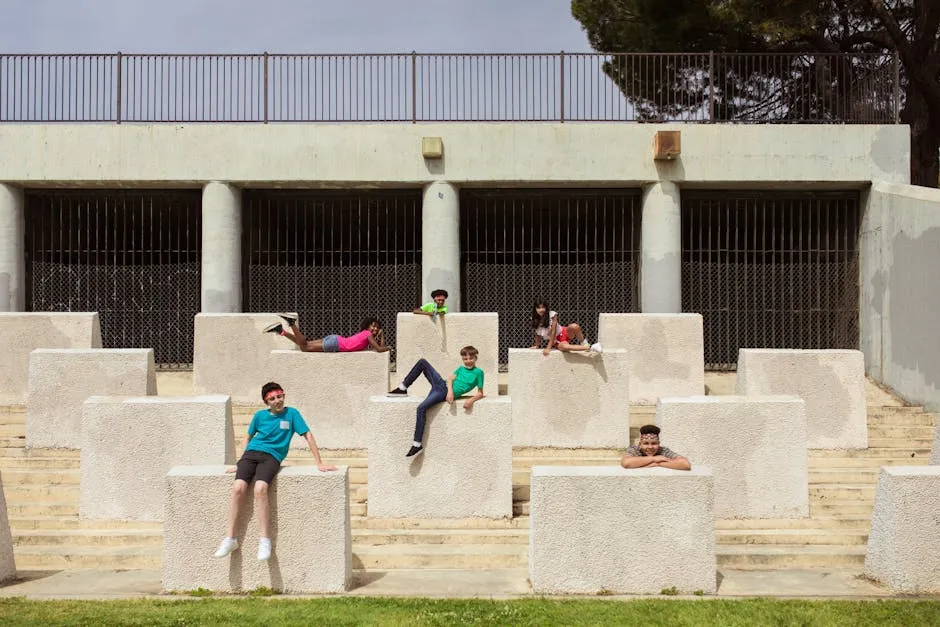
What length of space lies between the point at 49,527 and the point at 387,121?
27.0ft

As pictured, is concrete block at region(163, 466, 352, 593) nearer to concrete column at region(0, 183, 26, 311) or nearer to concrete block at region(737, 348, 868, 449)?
→ concrete block at region(737, 348, 868, 449)

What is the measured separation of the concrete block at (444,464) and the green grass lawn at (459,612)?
1.86 metres

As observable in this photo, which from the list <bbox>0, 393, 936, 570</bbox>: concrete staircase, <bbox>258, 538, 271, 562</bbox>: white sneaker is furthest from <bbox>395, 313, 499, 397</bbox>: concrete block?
<bbox>258, 538, 271, 562</bbox>: white sneaker

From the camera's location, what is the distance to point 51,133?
14.2 m

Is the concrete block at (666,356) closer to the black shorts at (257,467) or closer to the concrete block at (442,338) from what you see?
the concrete block at (442,338)

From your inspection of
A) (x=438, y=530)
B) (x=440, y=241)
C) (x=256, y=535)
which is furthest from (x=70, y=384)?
(x=440, y=241)

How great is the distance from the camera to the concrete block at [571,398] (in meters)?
9.59

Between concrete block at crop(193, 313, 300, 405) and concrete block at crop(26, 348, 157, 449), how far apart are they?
1350 millimetres

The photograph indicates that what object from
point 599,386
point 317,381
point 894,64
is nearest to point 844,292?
point 894,64

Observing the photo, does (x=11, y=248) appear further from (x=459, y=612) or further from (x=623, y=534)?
(x=623, y=534)

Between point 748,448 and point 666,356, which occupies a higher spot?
point 666,356

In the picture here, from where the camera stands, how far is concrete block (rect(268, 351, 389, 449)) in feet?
31.7

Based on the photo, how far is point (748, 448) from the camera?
27.1 ft

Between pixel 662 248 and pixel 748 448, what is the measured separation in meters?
6.45
